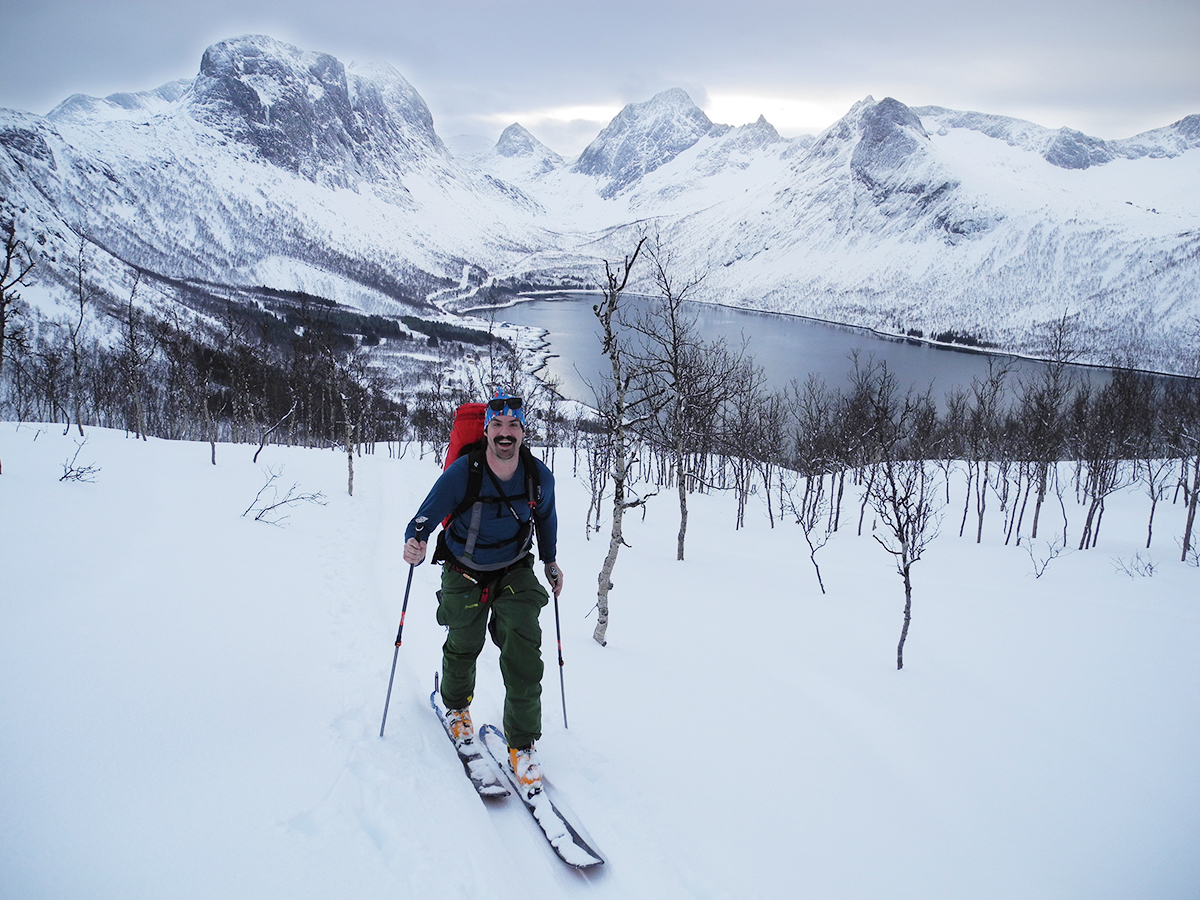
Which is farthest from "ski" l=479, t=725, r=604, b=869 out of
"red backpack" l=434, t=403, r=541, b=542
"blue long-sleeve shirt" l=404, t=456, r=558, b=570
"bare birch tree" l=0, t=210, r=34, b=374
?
"bare birch tree" l=0, t=210, r=34, b=374

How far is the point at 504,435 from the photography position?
14.7ft

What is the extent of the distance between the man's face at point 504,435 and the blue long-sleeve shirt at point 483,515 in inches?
8.0

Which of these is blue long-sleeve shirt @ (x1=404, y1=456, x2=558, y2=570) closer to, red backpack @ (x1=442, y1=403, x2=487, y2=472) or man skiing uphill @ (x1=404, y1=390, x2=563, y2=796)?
man skiing uphill @ (x1=404, y1=390, x2=563, y2=796)

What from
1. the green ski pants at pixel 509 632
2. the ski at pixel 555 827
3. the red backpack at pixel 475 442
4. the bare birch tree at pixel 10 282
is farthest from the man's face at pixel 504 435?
the bare birch tree at pixel 10 282

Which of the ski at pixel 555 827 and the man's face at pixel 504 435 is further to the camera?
the man's face at pixel 504 435

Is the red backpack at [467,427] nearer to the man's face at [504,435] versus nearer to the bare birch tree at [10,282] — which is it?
the man's face at [504,435]

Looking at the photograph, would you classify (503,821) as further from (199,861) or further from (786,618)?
(786,618)

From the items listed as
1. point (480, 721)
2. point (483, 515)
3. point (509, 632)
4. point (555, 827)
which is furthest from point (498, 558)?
point (555, 827)

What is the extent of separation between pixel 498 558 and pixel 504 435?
3.35 ft

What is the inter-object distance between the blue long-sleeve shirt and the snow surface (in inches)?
66.8

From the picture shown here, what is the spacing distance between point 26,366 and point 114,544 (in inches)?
2802

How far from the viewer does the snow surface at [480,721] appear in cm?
336

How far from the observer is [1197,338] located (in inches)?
4016

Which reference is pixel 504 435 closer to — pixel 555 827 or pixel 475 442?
pixel 475 442
